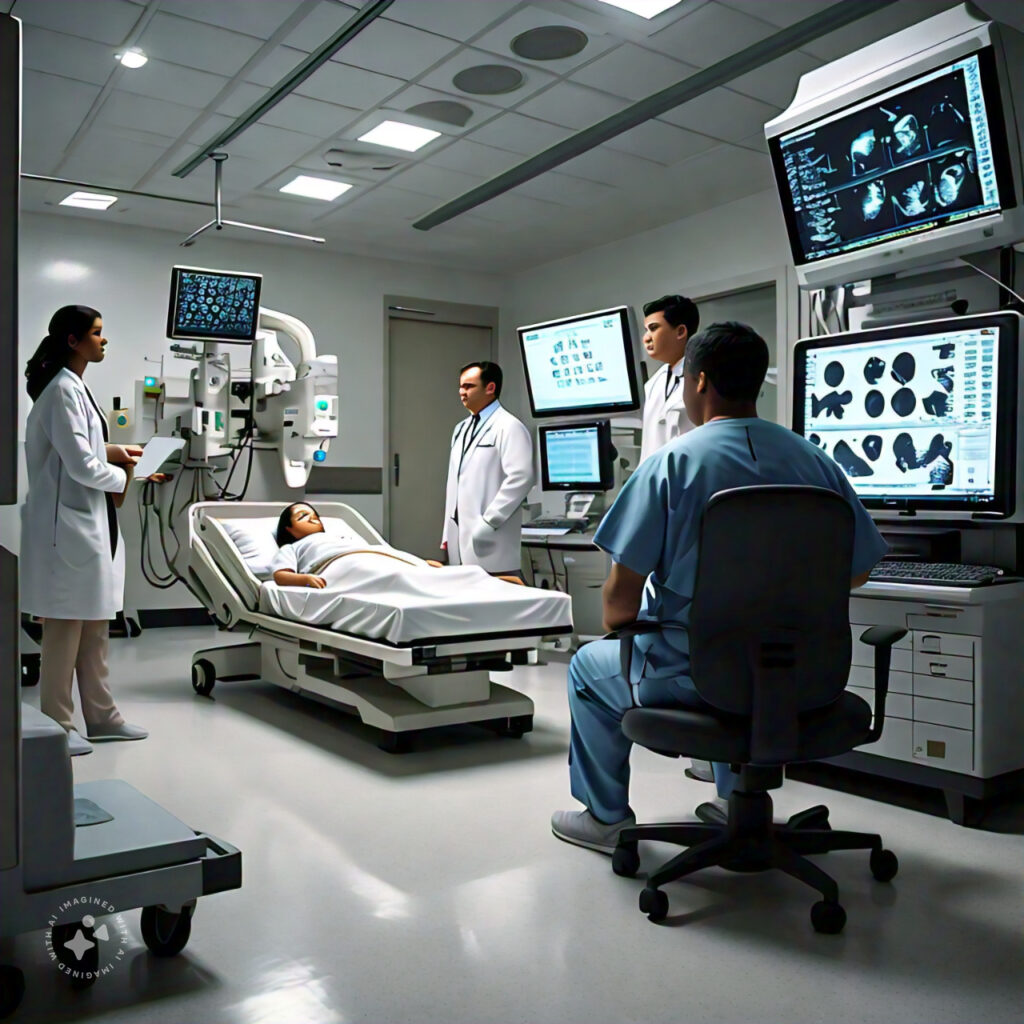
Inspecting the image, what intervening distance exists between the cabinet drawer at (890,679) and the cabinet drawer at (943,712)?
0.15 ft

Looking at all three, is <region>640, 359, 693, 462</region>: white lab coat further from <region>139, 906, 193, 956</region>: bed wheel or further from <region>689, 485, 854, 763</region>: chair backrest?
<region>139, 906, 193, 956</region>: bed wheel

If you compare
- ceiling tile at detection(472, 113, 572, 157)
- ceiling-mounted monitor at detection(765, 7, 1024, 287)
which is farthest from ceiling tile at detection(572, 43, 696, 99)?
ceiling-mounted monitor at detection(765, 7, 1024, 287)

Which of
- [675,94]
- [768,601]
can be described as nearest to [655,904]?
[768,601]

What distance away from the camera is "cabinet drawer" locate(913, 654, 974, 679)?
8.93 ft

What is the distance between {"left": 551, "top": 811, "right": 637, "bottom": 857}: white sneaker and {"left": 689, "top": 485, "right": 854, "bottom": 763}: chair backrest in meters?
0.65

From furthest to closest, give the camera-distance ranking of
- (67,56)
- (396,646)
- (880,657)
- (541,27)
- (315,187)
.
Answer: (315,187) → (67,56) → (541,27) → (396,646) → (880,657)

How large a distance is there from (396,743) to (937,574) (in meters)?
1.92

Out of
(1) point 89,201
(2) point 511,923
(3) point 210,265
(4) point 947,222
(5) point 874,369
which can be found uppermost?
(1) point 89,201

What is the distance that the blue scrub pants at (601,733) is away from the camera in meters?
2.39

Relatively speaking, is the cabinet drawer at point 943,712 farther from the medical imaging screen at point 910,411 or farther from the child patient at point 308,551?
the child patient at point 308,551

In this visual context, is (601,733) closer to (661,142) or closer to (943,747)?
(943,747)

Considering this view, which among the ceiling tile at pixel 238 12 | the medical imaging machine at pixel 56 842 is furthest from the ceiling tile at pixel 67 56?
the medical imaging machine at pixel 56 842

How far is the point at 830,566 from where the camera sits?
2.02 m

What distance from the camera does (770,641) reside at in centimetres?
199
